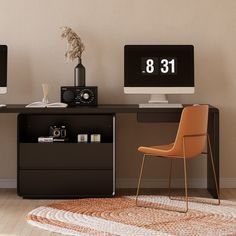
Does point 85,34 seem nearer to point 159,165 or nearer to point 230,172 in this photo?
point 159,165

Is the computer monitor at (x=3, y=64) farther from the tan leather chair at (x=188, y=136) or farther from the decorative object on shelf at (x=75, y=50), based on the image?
the tan leather chair at (x=188, y=136)

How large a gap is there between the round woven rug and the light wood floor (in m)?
0.08

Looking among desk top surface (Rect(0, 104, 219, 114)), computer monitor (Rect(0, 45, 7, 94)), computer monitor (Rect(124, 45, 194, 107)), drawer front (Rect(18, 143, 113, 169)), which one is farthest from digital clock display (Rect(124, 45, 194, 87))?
computer monitor (Rect(0, 45, 7, 94))

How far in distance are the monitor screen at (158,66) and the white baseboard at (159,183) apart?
0.82m

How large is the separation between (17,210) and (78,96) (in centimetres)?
112

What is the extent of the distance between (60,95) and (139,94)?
66 centimetres

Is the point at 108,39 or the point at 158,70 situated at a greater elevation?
the point at 108,39

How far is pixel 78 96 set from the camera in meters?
5.42

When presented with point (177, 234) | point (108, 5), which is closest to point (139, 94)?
point (108, 5)

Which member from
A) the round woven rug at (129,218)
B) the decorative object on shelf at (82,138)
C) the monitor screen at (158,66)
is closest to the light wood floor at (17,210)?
the round woven rug at (129,218)

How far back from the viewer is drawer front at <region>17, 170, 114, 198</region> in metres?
5.18

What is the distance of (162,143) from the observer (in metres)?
5.70

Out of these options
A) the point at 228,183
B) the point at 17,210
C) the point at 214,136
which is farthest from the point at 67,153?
the point at 228,183

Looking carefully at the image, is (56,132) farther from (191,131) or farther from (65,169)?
(191,131)
